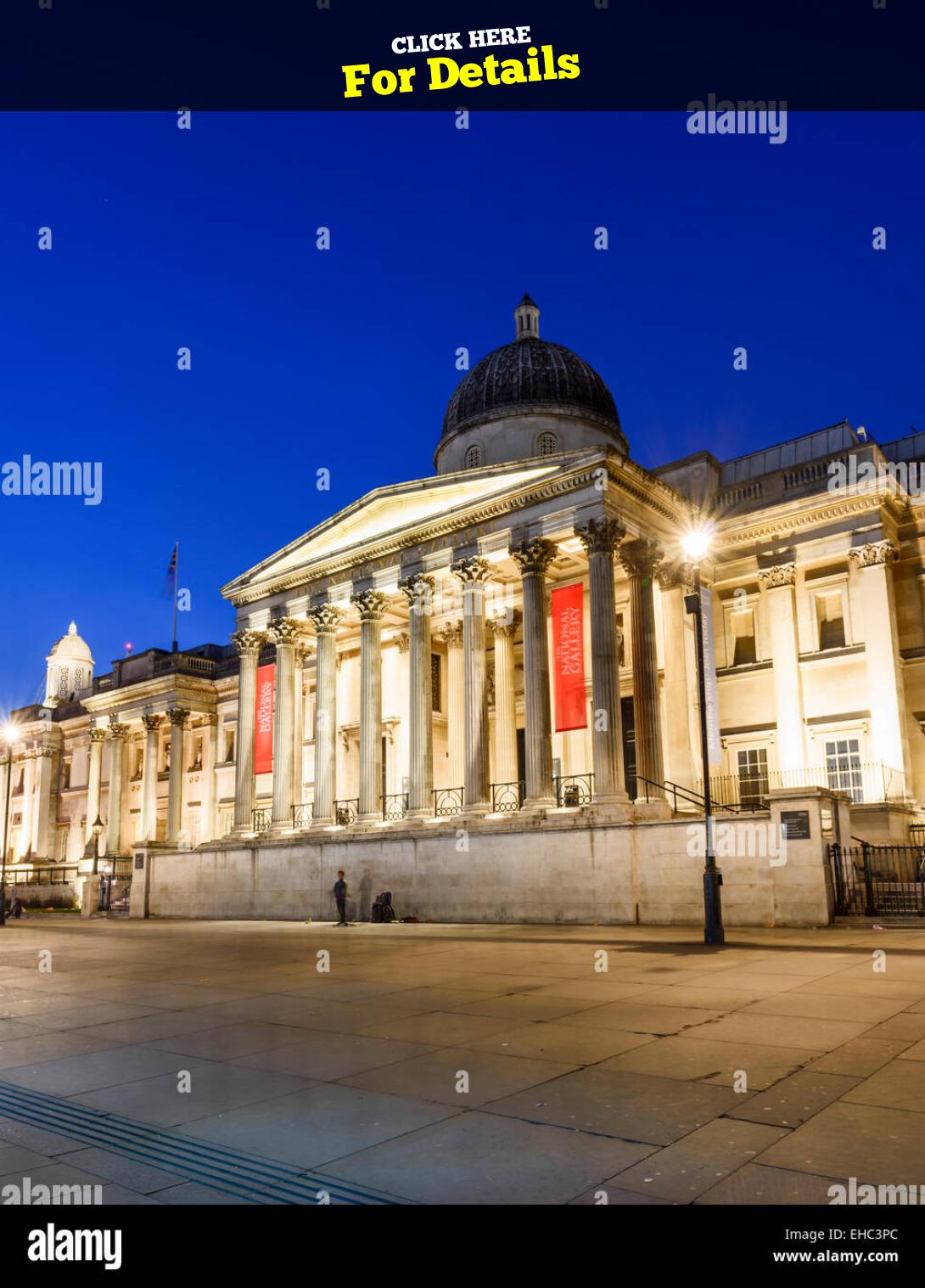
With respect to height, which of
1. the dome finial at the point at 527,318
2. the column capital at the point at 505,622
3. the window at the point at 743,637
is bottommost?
the window at the point at 743,637

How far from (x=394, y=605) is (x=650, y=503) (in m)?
12.0

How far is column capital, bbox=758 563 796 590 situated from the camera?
1328 inches

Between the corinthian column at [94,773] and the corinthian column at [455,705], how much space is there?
1146 inches

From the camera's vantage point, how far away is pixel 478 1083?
766 centimetres

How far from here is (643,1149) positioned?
5766 millimetres

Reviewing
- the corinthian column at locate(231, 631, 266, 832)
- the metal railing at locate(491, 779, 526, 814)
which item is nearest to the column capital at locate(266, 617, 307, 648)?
the corinthian column at locate(231, 631, 266, 832)

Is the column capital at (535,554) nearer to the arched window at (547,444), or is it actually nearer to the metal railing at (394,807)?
the metal railing at (394,807)

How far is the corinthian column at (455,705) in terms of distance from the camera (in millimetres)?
38344

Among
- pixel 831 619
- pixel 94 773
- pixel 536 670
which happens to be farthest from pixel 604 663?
pixel 94 773

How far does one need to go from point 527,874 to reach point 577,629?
7524mm

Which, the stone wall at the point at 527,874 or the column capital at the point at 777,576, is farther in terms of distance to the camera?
the column capital at the point at 777,576

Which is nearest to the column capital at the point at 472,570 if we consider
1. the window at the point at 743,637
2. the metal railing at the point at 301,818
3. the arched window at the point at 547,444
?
the arched window at the point at 547,444

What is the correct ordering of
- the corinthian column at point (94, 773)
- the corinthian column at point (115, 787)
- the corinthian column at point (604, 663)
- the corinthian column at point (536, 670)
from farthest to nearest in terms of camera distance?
the corinthian column at point (94, 773) < the corinthian column at point (115, 787) < the corinthian column at point (536, 670) < the corinthian column at point (604, 663)

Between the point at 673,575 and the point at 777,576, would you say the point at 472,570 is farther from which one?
the point at 777,576
